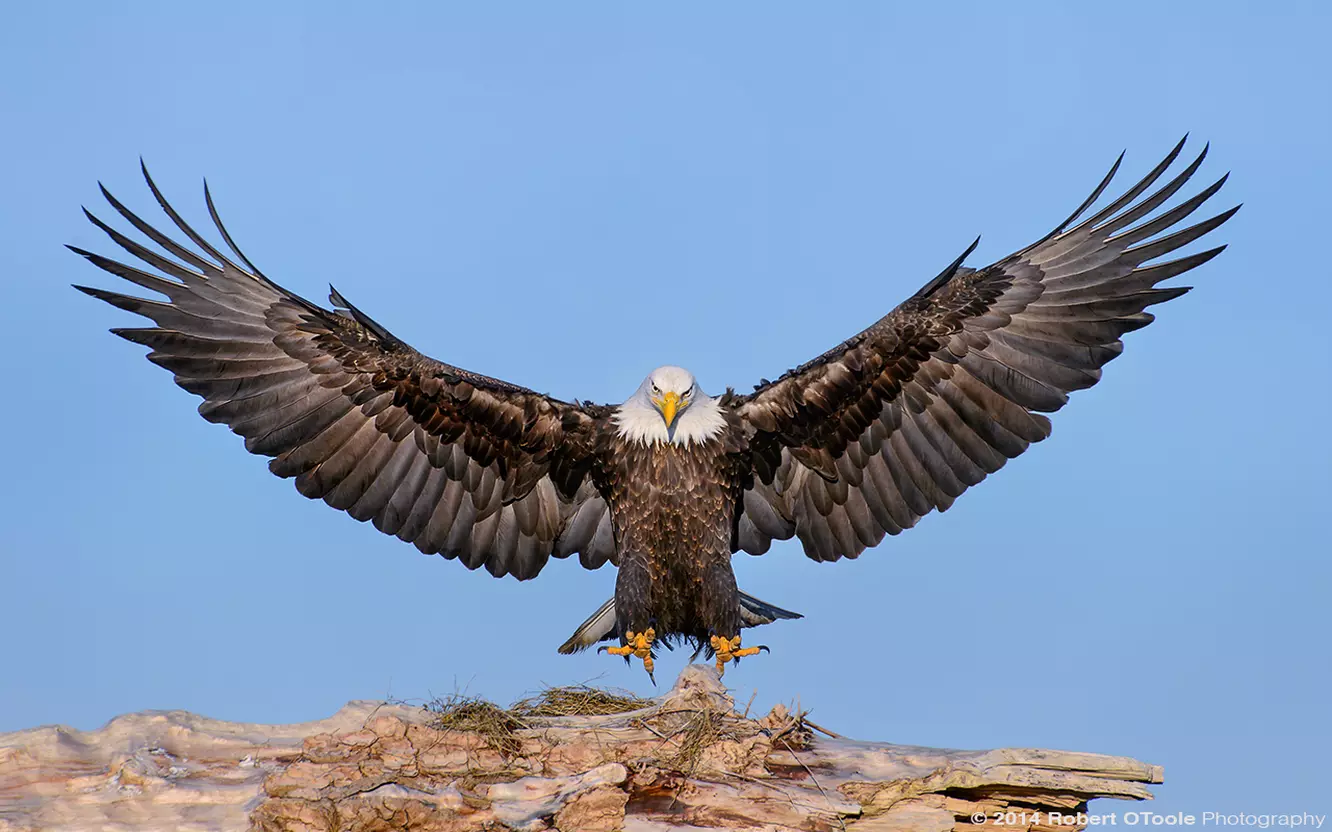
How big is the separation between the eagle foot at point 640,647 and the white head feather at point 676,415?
→ 1.12 metres

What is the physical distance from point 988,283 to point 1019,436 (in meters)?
0.94

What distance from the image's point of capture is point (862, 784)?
19.9 ft

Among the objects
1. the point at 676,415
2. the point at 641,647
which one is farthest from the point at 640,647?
the point at 676,415

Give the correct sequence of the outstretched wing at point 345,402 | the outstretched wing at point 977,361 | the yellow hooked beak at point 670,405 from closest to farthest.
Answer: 1. the yellow hooked beak at point 670,405
2. the outstretched wing at point 977,361
3. the outstretched wing at point 345,402

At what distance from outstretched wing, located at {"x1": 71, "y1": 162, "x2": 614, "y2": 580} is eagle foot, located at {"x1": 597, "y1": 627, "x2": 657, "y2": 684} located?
3.24 feet

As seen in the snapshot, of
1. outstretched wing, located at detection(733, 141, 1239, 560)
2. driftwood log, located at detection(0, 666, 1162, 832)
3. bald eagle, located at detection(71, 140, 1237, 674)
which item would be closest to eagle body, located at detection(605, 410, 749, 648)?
bald eagle, located at detection(71, 140, 1237, 674)

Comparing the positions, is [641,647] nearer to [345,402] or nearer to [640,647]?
[640,647]

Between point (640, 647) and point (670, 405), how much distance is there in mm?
1449

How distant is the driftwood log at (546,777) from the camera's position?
18.8 feet

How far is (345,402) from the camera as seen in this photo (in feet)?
28.0

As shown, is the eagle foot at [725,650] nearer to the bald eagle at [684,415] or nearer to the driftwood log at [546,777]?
the bald eagle at [684,415]

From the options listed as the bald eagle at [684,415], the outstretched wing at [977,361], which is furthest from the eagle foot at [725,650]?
the outstretched wing at [977,361]

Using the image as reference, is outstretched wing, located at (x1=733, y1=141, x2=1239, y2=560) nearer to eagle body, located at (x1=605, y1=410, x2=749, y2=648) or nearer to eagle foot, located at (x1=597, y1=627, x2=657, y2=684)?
eagle body, located at (x1=605, y1=410, x2=749, y2=648)

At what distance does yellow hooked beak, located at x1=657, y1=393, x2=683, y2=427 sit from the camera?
787cm
